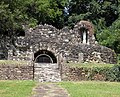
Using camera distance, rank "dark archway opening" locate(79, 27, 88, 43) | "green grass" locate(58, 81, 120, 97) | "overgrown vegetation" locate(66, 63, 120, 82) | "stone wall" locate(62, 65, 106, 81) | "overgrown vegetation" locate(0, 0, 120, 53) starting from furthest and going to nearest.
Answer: "overgrown vegetation" locate(0, 0, 120, 53) → "dark archway opening" locate(79, 27, 88, 43) → "stone wall" locate(62, 65, 106, 81) → "overgrown vegetation" locate(66, 63, 120, 82) → "green grass" locate(58, 81, 120, 97)

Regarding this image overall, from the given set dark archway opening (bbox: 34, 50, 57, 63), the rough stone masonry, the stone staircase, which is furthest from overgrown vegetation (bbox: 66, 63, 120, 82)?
dark archway opening (bbox: 34, 50, 57, 63)

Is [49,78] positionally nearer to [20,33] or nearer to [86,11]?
[20,33]

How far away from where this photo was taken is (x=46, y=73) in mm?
25141

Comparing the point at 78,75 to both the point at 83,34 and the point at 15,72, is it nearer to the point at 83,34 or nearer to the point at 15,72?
the point at 15,72

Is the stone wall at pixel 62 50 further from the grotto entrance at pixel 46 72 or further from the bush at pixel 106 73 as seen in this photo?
the bush at pixel 106 73

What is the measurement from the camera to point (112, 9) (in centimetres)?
5300

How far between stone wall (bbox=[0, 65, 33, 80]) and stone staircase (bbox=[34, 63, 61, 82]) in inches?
35.4

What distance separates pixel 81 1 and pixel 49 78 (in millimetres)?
30331

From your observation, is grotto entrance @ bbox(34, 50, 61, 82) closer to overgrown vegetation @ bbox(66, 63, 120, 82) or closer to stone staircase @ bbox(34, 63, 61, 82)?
stone staircase @ bbox(34, 63, 61, 82)

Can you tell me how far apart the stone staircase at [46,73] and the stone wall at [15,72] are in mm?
899

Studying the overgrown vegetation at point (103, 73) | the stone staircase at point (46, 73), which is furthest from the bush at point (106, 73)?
the stone staircase at point (46, 73)

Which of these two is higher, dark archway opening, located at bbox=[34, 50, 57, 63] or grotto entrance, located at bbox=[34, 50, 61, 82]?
dark archway opening, located at bbox=[34, 50, 57, 63]

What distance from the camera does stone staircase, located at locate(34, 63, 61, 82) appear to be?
2421 cm

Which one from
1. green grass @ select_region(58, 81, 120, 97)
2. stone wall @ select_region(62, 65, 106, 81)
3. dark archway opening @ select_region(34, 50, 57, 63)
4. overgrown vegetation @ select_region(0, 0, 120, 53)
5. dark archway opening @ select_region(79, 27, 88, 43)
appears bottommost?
green grass @ select_region(58, 81, 120, 97)
